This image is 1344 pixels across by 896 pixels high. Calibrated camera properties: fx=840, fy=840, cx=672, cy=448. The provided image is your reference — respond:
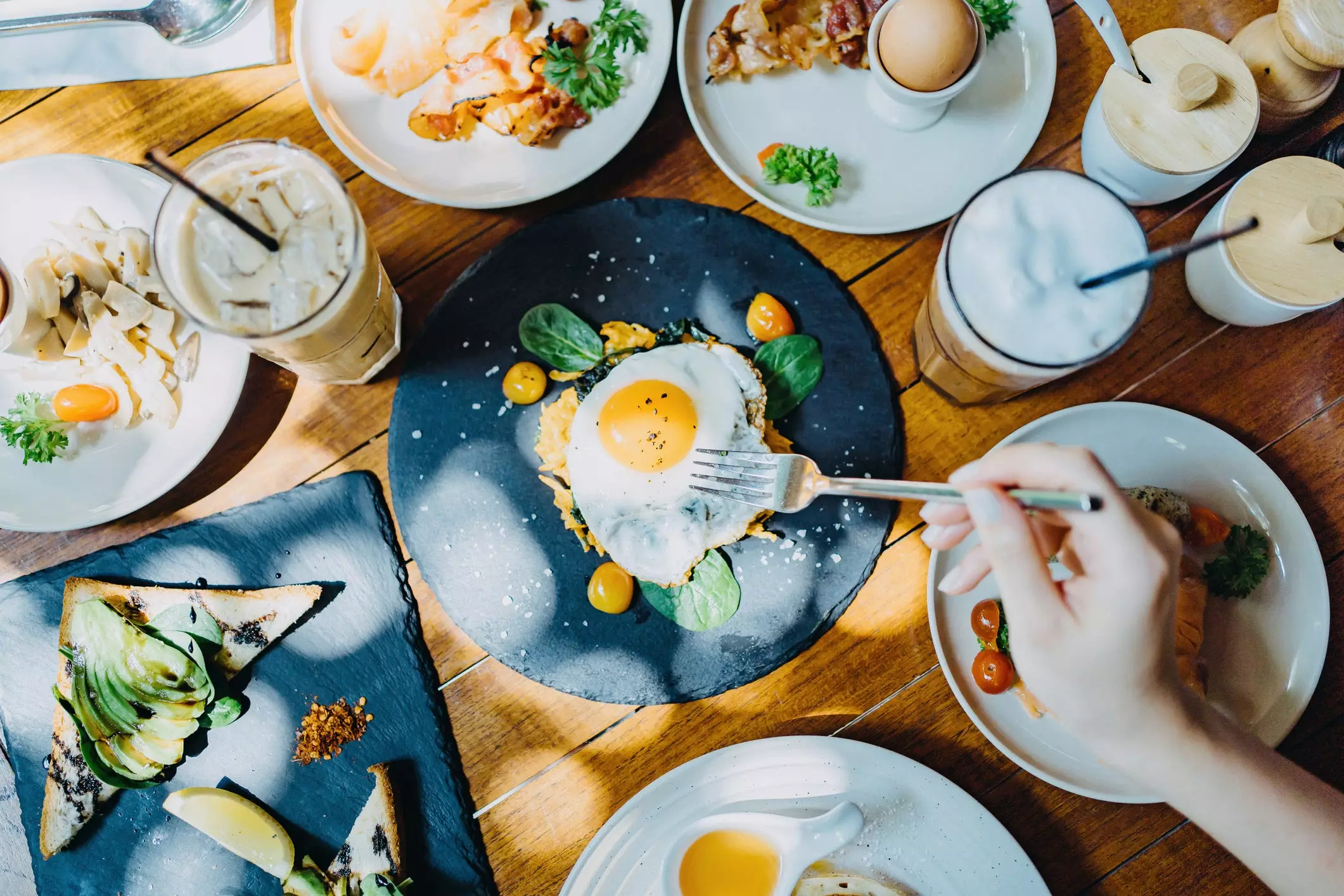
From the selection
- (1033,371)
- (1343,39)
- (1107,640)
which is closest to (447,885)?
(1107,640)

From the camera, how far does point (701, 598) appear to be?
Result: 1946 millimetres

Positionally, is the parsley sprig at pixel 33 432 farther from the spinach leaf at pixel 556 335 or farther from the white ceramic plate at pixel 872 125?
the white ceramic plate at pixel 872 125

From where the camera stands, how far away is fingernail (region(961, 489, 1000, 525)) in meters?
1.31

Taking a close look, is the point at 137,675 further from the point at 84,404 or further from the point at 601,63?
Answer: the point at 601,63

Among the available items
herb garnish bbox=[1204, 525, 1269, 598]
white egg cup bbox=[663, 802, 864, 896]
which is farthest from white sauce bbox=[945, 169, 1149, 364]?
white egg cup bbox=[663, 802, 864, 896]

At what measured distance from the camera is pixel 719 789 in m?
1.88

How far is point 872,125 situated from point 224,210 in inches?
57.1

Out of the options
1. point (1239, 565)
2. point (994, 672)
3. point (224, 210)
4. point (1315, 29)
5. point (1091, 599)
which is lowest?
point (994, 672)

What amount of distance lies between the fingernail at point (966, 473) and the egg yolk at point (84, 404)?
73.1 inches

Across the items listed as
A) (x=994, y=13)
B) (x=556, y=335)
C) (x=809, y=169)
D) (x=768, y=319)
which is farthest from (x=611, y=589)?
(x=994, y=13)

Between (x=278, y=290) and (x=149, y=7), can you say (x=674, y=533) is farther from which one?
(x=149, y=7)

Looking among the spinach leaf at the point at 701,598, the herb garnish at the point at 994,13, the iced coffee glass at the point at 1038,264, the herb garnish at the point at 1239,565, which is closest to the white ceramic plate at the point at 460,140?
the herb garnish at the point at 994,13

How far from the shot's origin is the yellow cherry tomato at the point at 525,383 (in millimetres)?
2006

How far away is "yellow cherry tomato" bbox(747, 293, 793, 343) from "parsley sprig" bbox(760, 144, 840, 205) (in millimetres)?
261
